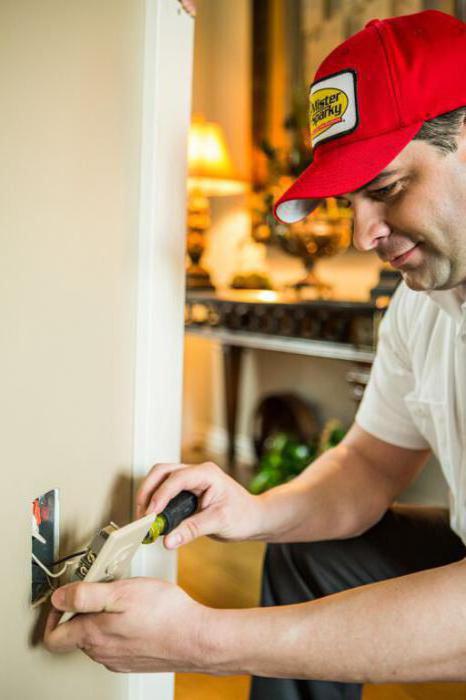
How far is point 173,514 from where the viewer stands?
33.0 inches

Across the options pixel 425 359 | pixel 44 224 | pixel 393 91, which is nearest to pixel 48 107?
pixel 44 224

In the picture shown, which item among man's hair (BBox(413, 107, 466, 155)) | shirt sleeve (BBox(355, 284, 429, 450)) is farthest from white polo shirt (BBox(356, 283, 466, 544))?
man's hair (BBox(413, 107, 466, 155))

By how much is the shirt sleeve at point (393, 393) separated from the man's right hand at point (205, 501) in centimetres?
31

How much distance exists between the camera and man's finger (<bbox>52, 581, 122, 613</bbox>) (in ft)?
2.29

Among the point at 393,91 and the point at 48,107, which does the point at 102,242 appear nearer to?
the point at 48,107

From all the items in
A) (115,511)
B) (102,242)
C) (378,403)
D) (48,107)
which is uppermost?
(48,107)

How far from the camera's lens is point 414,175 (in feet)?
2.81

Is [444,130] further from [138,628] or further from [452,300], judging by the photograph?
[138,628]

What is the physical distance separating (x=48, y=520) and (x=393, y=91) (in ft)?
1.96

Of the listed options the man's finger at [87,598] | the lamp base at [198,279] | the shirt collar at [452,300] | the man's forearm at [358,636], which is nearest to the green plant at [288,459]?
the lamp base at [198,279]

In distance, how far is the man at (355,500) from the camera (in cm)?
75

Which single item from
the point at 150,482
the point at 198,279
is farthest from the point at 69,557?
the point at 198,279

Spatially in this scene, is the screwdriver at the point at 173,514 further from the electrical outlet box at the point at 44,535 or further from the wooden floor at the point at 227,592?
the wooden floor at the point at 227,592

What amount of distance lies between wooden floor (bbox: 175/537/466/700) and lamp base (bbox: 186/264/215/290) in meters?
1.22
